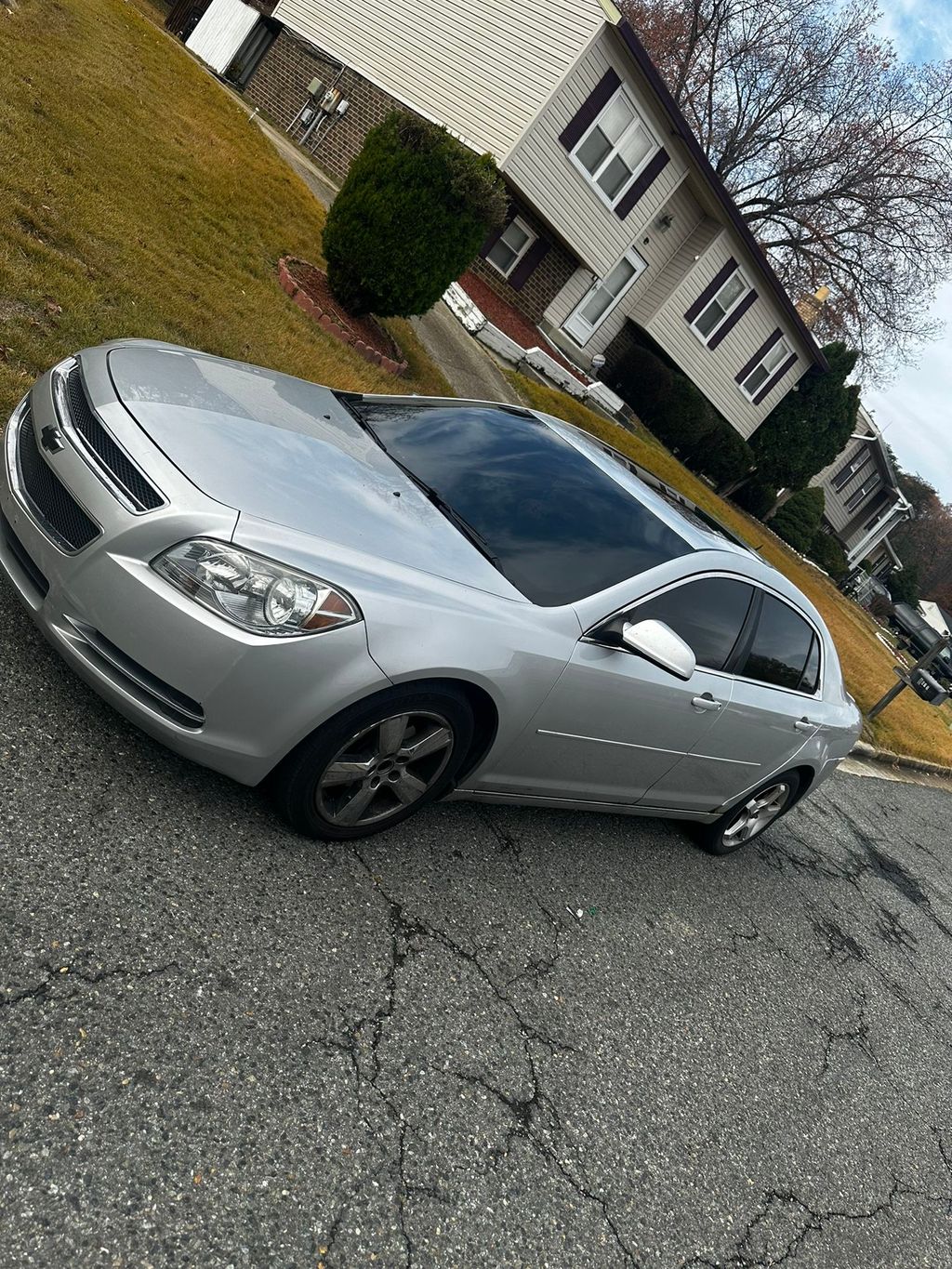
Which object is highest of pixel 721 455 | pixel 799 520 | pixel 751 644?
pixel 799 520

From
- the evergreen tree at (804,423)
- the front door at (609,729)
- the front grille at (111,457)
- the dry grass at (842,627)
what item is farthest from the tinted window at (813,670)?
the evergreen tree at (804,423)

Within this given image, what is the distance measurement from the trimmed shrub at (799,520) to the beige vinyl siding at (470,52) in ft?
59.8

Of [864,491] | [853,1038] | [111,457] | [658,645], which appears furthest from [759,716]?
[864,491]

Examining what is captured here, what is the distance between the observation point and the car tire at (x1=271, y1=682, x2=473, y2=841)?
284 cm

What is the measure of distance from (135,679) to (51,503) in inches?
28.0

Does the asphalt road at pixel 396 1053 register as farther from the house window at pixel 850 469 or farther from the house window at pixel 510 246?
the house window at pixel 850 469

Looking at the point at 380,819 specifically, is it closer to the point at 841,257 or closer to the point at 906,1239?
the point at 906,1239

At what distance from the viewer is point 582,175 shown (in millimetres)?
18484

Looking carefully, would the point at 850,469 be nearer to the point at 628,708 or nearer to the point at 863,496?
the point at 863,496

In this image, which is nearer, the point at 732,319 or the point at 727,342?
the point at 732,319

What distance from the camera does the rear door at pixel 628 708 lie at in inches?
135

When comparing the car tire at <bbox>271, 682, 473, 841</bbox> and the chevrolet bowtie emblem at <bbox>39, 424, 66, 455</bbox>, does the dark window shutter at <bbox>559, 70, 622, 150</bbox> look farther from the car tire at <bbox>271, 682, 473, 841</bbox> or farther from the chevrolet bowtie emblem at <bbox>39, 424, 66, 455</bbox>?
the car tire at <bbox>271, 682, 473, 841</bbox>

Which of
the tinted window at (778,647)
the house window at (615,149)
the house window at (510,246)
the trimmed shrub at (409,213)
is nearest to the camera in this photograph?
the tinted window at (778,647)

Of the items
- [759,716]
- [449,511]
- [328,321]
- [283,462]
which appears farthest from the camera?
[328,321]
